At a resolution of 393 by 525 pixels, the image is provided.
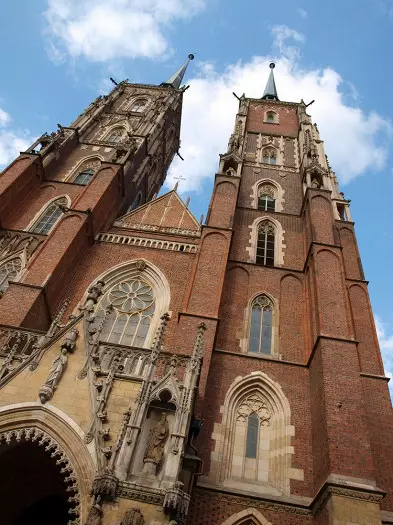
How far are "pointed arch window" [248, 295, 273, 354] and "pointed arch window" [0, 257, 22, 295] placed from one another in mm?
8388

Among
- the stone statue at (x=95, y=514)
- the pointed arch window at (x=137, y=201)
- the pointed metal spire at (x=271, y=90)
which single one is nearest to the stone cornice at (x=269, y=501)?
the stone statue at (x=95, y=514)

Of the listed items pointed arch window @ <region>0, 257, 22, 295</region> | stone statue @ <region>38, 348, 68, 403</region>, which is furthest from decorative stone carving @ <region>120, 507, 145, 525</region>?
pointed arch window @ <region>0, 257, 22, 295</region>

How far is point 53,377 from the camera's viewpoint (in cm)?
882

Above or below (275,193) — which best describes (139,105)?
above

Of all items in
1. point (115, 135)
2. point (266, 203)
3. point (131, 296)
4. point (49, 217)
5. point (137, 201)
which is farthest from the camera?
point (115, 135)

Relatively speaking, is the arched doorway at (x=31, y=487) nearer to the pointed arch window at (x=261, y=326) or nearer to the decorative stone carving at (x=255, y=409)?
the decorative stone carving at (x=255, y=409)

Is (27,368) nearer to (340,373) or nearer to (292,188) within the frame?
(340,373)

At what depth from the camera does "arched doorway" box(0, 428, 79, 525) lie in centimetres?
972

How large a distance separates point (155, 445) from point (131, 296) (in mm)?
8106

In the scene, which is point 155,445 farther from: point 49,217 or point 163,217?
point 49,217

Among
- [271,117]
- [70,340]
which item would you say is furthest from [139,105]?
[70,340]

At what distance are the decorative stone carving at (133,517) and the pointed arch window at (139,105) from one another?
28492mm

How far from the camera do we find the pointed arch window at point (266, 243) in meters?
17.3

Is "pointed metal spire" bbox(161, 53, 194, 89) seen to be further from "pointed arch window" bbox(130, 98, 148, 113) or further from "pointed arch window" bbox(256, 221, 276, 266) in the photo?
"pointed arch window" bbox(256, 221, 276, 266)
